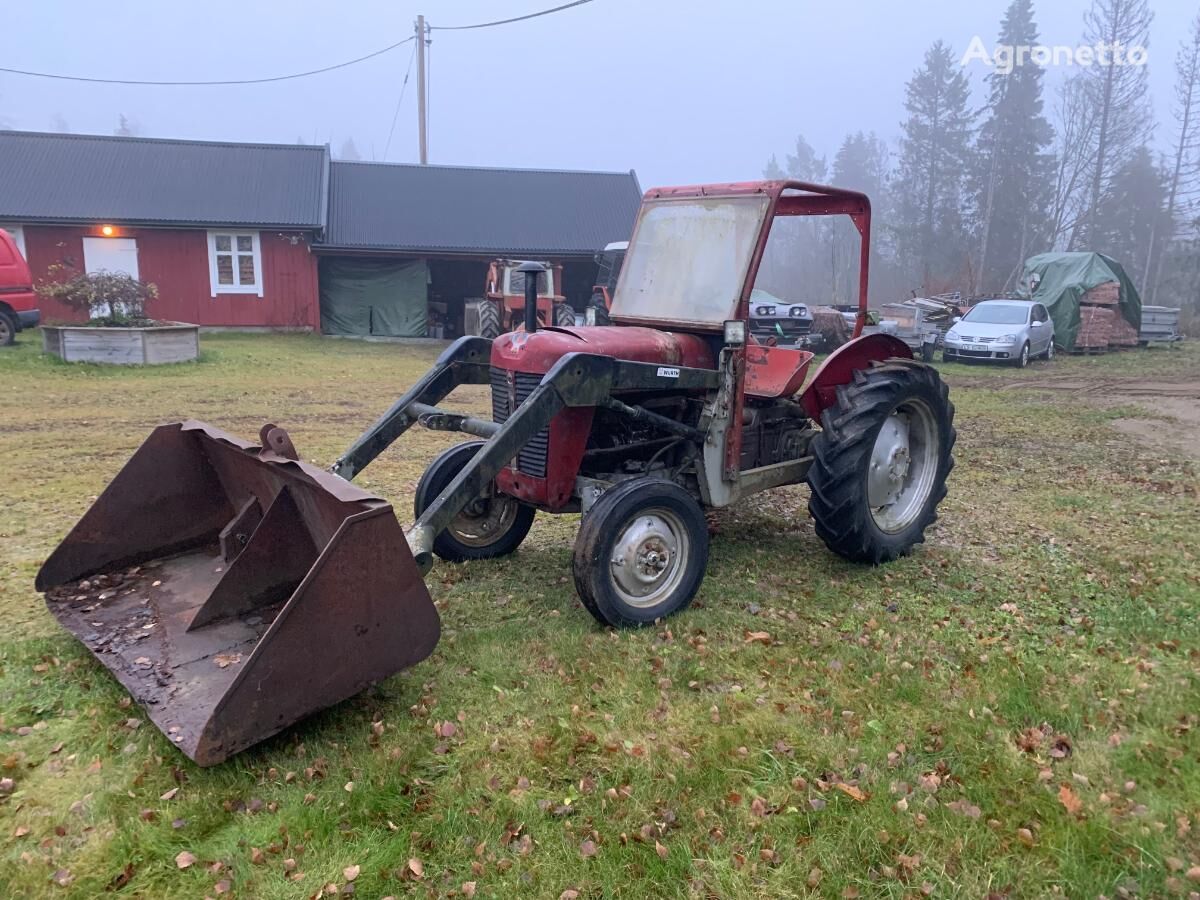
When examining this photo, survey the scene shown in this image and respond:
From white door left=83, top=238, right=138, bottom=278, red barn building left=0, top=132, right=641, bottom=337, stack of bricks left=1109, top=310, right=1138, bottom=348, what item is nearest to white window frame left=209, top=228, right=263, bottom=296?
red barn building left=0, top=132, right=641, bottom=337

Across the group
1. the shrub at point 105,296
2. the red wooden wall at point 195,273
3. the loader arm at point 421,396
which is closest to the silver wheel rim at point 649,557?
the loader arm at point 421,396

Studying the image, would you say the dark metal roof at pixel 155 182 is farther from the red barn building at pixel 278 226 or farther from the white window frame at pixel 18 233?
the white window frame at pixel 18 233

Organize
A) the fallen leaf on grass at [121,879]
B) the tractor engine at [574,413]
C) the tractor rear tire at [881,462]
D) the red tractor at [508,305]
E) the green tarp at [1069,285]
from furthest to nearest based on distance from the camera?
the green tarp at [1069,285], the red tractor at [508,305], the tractor rear tire at [881,462], the tractor engine at [574,413], the fallen leaf on grass at [121,879]

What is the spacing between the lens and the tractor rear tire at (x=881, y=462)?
474 centimetres

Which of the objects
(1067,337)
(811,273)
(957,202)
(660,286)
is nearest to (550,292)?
(1067,337)

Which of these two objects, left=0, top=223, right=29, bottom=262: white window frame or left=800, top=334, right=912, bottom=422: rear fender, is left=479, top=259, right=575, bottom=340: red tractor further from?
left=800, top=334, right=912, bottom=422: rear fender

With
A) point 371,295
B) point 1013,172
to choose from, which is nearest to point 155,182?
point 371,295

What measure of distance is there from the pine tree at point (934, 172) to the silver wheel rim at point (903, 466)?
37.1 metres

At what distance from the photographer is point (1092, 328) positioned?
20.3m

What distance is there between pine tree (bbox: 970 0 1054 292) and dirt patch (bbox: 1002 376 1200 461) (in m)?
25.9

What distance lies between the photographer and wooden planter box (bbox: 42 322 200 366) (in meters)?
13.1

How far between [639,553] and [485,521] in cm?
133

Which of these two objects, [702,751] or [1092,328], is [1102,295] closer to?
[1092,328]

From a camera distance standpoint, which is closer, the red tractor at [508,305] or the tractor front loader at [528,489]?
the tractor front loader at [528,489]
